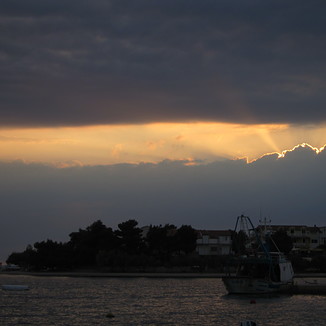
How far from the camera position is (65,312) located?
71500 mm

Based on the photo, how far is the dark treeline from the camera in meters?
165

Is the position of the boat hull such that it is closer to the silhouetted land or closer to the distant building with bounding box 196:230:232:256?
the silhouetted land

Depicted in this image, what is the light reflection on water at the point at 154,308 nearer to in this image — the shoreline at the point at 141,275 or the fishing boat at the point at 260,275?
the fishing boat at the point at 260,275

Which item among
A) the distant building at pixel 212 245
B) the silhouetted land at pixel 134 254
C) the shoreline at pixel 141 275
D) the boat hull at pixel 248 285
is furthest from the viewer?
the distant building at pixel 212 245

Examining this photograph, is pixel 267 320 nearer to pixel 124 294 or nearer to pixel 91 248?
pixel 124 294

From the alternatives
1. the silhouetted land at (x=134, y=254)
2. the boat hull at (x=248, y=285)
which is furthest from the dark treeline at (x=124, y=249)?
the boat hull at (x=248, y=285)

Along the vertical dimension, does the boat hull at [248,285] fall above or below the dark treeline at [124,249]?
below

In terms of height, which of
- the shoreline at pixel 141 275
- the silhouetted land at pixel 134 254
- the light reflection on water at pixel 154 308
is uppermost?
the silhouetted land at pixel 134 254

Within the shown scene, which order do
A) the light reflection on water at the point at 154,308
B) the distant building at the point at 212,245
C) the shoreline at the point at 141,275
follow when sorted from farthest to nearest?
the distant building at the point at 212,245
the shoreline at the point at 141,275
the light reflection on water at the point at 154,308

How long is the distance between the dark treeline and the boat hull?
249 feet

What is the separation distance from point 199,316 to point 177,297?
23243mm

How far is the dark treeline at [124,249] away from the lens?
164750 millimetres

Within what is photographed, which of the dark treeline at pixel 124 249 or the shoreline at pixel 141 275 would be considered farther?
the dark treeline at pixel 124 249

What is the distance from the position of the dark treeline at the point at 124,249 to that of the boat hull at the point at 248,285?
2985 inches
